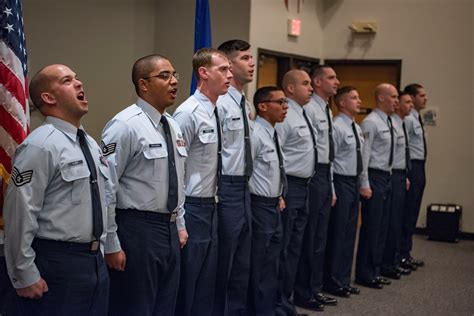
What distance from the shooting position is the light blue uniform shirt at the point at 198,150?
3.38 m

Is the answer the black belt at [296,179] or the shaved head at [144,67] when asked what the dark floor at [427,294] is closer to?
the black belt at [296,179]

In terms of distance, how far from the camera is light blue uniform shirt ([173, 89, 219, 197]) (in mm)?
3381

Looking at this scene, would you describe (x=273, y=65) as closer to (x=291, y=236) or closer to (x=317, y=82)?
(x=317, y=82)

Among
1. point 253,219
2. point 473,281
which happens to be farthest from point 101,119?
point 473,281

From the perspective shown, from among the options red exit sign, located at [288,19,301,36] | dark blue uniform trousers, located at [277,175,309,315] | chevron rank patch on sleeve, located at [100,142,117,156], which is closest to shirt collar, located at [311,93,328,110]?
dark blue uniform trousers, located at [277,175,309,315]

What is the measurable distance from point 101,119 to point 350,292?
2.72 metres

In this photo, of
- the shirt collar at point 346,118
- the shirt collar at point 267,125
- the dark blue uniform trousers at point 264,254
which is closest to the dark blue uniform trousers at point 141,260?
the dark blue uniform trousers at point 264,254

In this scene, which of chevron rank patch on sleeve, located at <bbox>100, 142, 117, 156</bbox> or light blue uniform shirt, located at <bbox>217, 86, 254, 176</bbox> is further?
light blue uniform shirt, located at <bbox>217, 86, 254, 176</bbox>

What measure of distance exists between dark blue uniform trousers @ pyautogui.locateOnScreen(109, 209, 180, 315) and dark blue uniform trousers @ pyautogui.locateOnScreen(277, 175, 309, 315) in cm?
140

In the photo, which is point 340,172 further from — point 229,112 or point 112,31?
point 112,31

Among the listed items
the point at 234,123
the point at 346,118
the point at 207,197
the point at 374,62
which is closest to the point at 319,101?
the point at 346,118

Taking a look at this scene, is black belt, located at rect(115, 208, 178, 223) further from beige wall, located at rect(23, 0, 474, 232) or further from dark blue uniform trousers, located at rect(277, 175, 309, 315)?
beige wall, located at rect(23, 0, 474, 232)

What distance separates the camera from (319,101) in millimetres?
4797

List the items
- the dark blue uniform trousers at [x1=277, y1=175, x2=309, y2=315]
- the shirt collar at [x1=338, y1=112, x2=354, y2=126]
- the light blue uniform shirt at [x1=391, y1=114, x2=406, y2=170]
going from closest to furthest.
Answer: the dark blue uniform trousers at [x1=277, y1=175, x2=309, y2=315] → the shirt collar at [x1=338, y1=112, x2=354, y2=126] → the light blue uniform shirt at [x1=391, y1=114, x2=406, y2=170]
